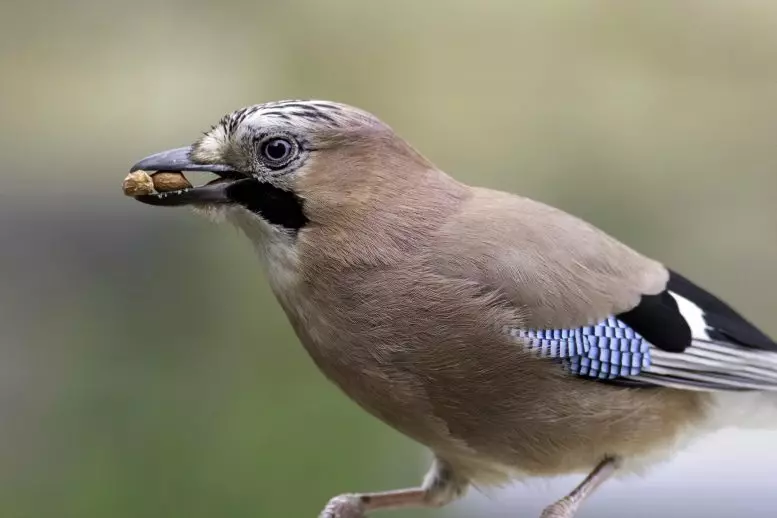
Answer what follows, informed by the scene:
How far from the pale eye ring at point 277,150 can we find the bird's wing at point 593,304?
20cm

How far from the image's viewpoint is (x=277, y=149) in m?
0.95

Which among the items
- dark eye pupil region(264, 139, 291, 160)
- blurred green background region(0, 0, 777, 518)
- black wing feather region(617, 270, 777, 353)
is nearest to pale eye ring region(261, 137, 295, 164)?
dark eye pupil region(264, 139, 291, 160)

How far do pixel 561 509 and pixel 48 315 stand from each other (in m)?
1.42

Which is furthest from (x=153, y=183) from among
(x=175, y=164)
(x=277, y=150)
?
(x=277, y=150)

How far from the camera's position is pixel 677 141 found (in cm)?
211

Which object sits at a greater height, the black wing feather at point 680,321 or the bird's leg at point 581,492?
the black wing feather at point 680,321

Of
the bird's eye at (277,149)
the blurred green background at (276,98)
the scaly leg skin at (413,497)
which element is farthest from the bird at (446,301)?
the blurred green background at (276,98)

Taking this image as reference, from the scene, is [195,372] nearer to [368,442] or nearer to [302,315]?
[368,442]

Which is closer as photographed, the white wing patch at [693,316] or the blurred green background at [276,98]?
the white wing patch at [693,316]

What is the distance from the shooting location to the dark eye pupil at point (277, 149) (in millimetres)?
949

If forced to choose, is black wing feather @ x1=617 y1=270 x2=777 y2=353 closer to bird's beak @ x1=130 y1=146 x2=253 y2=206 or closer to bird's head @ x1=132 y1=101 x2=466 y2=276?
bird's head @ x1=132 y1=101 x2=466 y2=276

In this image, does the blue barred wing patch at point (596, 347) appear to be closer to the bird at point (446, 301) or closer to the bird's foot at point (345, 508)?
the bird at point (446, 301)

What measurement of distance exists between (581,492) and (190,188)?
58cm

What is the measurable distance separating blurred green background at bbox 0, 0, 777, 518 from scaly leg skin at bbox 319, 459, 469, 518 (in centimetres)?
77
